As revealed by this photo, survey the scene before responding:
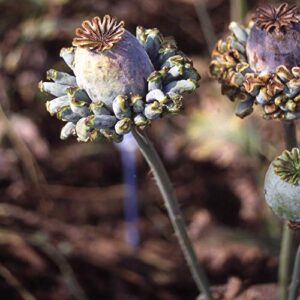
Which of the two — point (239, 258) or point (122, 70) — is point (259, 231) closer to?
point (239, 258)

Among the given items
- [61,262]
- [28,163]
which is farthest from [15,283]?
[28,163]

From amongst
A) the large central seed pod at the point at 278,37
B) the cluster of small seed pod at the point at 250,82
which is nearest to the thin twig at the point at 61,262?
the cluster of small seed pod at the point at 250,82

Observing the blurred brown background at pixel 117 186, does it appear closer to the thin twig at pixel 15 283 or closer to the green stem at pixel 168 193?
the thin twig at pixel 15 283

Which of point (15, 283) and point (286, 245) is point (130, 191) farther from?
point (286, 245)

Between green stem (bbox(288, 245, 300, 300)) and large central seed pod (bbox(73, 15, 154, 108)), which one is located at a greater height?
large central seed pod (bbox(73, 15, 154, 108))

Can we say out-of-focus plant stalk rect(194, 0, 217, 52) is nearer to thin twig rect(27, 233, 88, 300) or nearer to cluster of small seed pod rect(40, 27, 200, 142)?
thin twig rect(27, 233, 88, 300)

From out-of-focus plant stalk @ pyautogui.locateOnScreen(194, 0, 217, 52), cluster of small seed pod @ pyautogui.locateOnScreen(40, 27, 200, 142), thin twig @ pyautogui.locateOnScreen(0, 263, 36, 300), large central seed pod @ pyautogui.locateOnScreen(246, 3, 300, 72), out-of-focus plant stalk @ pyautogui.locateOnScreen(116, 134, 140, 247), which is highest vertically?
out-of-focus plant stalk @ pyautogui.locateOnScreen(194, 0, 217, 52)

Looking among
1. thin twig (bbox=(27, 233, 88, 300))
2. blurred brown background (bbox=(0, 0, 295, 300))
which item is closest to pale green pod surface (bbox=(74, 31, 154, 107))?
blurred brown background (bbox=(0, 0, 295, 300))
